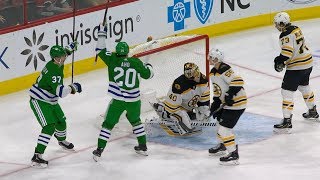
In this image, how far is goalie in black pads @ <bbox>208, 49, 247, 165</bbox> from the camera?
8.82 metres

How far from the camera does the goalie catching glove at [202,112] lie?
9.80m

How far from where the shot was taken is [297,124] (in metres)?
10.2

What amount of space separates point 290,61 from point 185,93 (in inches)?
43.4

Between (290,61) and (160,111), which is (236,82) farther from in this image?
(160,111)

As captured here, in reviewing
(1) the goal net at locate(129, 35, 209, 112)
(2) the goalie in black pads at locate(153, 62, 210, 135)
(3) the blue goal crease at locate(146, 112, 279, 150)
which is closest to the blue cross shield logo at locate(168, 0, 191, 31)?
(1) the goal net at locate(129, 35, 209, 112)

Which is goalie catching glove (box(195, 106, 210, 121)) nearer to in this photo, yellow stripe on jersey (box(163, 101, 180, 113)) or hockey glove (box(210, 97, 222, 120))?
yellow stripe on jersey (box(163, 101, 180, 113))

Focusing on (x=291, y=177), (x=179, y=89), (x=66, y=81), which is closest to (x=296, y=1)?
(x=66, y=81)

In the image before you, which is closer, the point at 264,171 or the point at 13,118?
the point at 264,171

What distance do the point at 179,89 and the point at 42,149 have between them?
4.96 ft

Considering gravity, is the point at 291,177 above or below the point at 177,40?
below

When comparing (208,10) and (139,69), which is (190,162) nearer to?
(139,69)

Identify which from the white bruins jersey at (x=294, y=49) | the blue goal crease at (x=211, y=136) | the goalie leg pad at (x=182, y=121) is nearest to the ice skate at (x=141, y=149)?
the blue goal crease at (x=211, y=136)

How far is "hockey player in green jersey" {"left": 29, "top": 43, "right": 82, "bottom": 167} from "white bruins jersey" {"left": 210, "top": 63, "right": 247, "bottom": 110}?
1244 millimetres

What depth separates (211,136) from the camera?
9.89 meters
